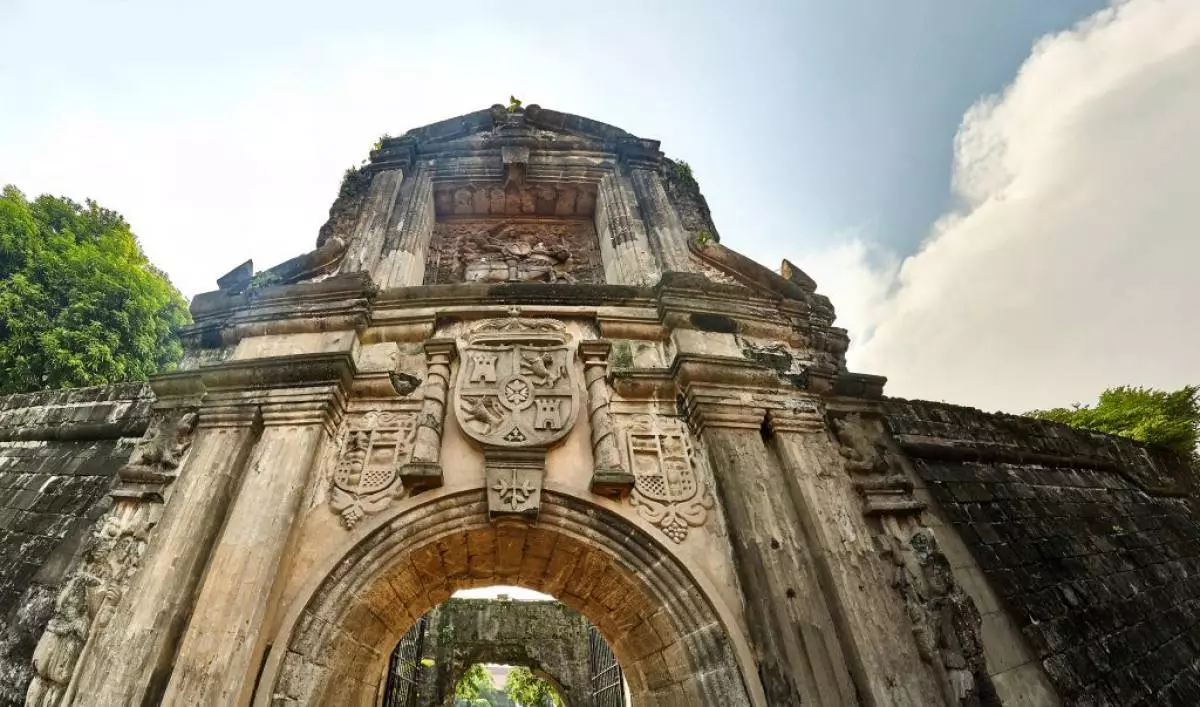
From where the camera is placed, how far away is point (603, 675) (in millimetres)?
9633

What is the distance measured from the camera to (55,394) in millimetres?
5754

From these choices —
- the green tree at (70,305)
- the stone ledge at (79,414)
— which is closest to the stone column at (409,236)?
the stone ledge at (79,414)

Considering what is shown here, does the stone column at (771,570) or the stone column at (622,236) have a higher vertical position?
the stone column at (622,236)

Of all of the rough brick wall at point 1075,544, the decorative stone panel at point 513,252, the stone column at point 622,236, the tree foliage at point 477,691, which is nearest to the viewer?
the rough brick wall at point 1075,544

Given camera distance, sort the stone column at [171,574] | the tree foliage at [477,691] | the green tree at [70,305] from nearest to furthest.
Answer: the stone column at [171,574] < the green tree at [70,305] < the tree foliage at [477,691]

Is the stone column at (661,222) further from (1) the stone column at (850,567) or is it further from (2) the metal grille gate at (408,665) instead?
(2) the metal grille gate at (408,665)

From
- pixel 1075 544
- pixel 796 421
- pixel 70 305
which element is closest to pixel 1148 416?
pixel 1075 544

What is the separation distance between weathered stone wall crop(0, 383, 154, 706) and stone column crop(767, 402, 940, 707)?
538 centimetres

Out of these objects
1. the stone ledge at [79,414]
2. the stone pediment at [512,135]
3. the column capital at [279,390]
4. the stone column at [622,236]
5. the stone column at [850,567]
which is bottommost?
the stone column at [850,567]

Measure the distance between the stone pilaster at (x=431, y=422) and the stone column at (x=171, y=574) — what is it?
1.24m

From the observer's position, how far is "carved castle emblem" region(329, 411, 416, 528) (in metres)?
3.56

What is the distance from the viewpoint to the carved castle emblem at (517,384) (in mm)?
3891

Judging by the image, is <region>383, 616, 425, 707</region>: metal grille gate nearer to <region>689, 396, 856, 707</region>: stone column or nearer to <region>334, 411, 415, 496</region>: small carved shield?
<region>334, 411, 415, 496</region>: small carved shield

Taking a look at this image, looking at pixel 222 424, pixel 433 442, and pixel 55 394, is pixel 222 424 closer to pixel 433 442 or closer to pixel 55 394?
pixel 433 442
